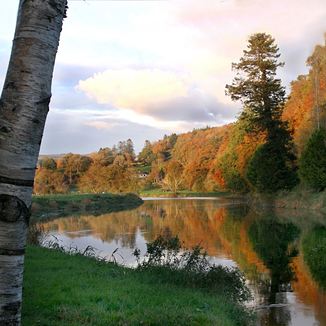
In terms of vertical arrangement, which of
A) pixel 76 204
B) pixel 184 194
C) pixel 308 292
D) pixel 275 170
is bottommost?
pixel 308 292

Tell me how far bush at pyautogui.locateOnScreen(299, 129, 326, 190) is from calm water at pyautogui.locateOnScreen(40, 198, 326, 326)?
159 inches

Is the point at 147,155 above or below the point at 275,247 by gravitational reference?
above

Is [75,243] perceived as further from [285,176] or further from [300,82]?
[300,82]

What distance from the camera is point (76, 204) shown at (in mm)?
50062

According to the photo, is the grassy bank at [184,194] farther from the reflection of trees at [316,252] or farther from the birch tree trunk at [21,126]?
the birch tree trunk at [21,126]

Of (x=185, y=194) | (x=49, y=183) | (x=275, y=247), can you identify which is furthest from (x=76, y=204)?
(x=185, y=194)

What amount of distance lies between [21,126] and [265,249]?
18165mm

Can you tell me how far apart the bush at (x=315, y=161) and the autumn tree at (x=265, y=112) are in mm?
3760

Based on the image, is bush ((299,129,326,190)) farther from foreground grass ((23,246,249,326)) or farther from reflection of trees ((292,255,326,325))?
foreground grass ((23,246,249,326))

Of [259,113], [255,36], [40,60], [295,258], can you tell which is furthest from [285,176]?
[40,60]

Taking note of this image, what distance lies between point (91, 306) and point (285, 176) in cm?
3756

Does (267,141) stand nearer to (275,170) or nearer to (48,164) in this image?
(275,170)

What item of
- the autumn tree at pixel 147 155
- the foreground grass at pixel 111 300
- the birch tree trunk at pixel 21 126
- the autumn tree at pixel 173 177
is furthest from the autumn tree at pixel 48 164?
the birch tree trunk at pixel 21 126

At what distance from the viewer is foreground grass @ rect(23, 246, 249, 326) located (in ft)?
20.6
